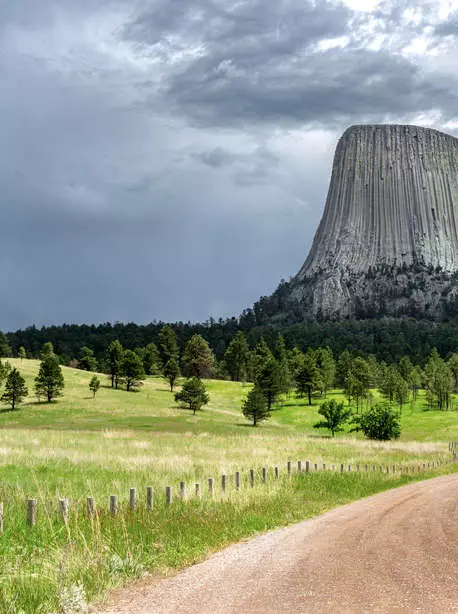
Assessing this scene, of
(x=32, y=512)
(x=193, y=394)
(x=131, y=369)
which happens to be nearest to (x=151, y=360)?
(x=131, y=369)

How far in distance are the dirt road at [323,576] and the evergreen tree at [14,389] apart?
2458 inches

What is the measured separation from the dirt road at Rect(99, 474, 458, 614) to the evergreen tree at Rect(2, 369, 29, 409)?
6243 centimetres

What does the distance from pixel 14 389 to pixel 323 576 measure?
67.7 metres

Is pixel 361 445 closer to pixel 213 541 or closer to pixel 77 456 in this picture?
pixel 77 456

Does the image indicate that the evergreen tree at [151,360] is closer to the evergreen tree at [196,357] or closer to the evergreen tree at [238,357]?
the evergreen tree at [196,357]

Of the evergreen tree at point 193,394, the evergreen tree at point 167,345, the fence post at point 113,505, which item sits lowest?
the fence post at point 113,505

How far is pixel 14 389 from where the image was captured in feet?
238

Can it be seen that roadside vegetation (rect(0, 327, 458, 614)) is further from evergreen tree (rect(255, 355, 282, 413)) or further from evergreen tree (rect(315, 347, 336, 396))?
evergreen tree (rect(315, 347, 336, 396))

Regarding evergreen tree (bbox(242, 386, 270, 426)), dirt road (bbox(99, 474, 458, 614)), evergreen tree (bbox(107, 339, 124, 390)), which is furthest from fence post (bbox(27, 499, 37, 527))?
evergreen tree (bbox(107, 339, 124, 390))

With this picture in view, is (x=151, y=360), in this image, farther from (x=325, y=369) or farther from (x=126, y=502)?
(x=126, y=502)

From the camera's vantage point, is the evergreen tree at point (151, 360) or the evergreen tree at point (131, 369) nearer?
the evergreen tree at point (131, 369)

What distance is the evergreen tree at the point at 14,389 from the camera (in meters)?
72.3

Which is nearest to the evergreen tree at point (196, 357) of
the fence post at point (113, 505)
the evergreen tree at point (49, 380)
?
the evergreen tree at point (49, 380)

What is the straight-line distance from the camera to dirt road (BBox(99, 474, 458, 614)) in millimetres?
8625
